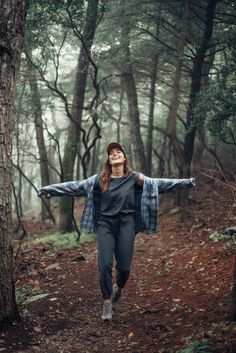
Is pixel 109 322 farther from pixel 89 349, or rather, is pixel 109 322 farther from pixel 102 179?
pixel 102 179

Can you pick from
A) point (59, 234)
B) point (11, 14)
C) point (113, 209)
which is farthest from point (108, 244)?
point (59, 234)

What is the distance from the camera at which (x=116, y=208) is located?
5.70 meters

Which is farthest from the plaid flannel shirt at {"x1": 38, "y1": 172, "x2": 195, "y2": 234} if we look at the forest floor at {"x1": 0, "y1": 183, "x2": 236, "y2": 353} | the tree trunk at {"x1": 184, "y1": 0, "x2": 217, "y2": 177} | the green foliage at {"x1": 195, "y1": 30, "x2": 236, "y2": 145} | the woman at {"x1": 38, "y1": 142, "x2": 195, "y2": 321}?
the tree trunk at {"x1": 184, "y1": 0, "x2": 217, "y2": 177}

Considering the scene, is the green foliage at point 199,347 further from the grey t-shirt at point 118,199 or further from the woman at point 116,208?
the grey t-shirt at point 118,199

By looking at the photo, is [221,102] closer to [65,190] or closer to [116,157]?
[116,157]

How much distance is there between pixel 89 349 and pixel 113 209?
1.88 m

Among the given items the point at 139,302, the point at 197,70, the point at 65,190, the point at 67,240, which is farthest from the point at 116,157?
the point at 197,70

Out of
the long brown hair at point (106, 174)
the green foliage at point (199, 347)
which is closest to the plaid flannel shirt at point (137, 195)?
the long brown hair at point (106, 174)

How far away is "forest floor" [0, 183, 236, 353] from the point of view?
4680 mm

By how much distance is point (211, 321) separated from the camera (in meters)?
4.90

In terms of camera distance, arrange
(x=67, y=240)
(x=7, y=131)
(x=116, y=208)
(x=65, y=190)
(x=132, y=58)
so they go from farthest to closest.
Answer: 1. (x=132, y=58)
2. (x=67, y=240)
3. (x=65, y=190)
4. (x=116, y=208)
5. (x=7, y=131)

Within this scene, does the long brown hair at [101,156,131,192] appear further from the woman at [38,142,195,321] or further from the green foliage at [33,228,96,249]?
the green foliage at [33,228,96,249]

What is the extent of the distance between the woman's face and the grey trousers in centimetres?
80

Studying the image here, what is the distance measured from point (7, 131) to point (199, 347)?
3.32 m
